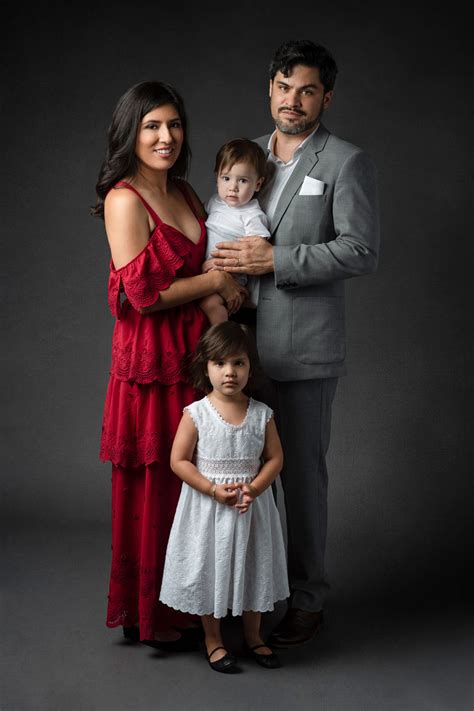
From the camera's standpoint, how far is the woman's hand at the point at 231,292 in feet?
11.3

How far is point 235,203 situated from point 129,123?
0.47 metres

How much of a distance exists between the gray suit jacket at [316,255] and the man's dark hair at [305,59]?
0.21 meters

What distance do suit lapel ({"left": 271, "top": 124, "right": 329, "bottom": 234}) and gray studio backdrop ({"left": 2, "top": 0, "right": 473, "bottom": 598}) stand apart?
112 cm

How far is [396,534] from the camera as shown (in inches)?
181

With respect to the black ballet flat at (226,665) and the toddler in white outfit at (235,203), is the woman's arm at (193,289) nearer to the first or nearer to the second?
the toddler in white outfit at (235,203)

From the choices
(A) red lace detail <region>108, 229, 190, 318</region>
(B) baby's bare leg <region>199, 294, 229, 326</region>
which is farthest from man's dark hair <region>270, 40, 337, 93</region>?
(B) baby's bare leg <region>199, 294, 229, 326</region>

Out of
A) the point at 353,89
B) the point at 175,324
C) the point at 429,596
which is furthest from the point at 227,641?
the point at 353,89

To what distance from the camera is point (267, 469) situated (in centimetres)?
332

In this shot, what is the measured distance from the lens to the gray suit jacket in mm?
3424

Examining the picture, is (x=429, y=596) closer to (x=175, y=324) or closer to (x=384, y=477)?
(x=384, y=477)

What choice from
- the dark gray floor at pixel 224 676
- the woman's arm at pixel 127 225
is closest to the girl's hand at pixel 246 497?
the dark gray floor at pixel 224 676

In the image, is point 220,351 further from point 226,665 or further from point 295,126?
point 226,665

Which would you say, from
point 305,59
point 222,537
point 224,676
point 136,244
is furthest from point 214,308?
point 224,676

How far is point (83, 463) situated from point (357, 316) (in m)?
1.60
